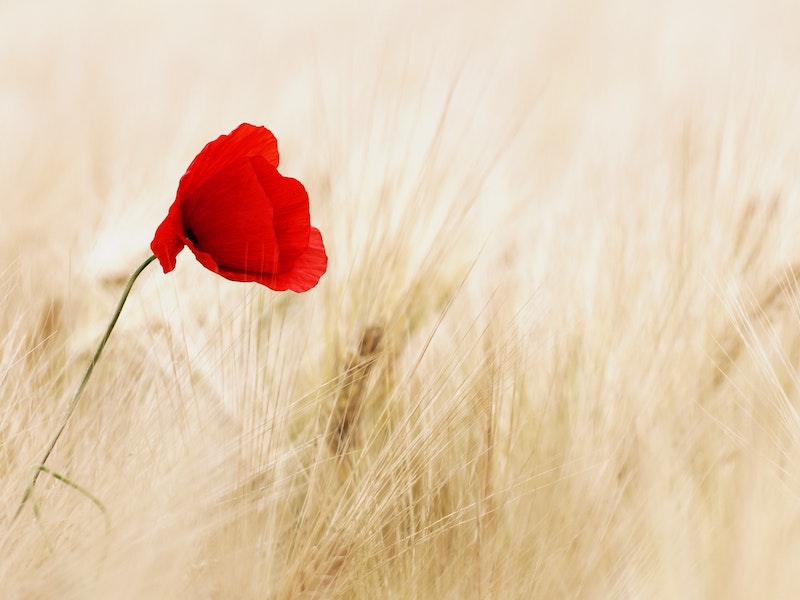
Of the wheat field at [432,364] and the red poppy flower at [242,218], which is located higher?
the red poppy flower at [242,218]

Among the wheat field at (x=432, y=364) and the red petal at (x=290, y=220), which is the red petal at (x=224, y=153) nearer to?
the red petal at (x=290, y=220)

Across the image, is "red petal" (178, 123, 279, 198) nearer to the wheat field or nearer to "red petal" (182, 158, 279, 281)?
"red petal" (182, 158, 279, 281)

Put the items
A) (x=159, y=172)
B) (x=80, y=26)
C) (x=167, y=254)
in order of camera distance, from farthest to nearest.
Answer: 1. (x=80, y=26)
2. (x=159, y=172)
3. (x=167, y=254)

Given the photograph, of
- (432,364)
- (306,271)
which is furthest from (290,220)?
(432,364)

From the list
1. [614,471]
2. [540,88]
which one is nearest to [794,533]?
[614,471]

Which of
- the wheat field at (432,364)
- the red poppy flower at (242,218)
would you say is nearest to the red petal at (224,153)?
the red poppy flower at (242,218)

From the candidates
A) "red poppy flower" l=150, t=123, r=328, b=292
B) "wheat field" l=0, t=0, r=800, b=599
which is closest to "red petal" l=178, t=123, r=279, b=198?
"red poppy flower" l=150, t=123, r=328, b=292

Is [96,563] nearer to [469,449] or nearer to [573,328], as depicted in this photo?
[469,449]
